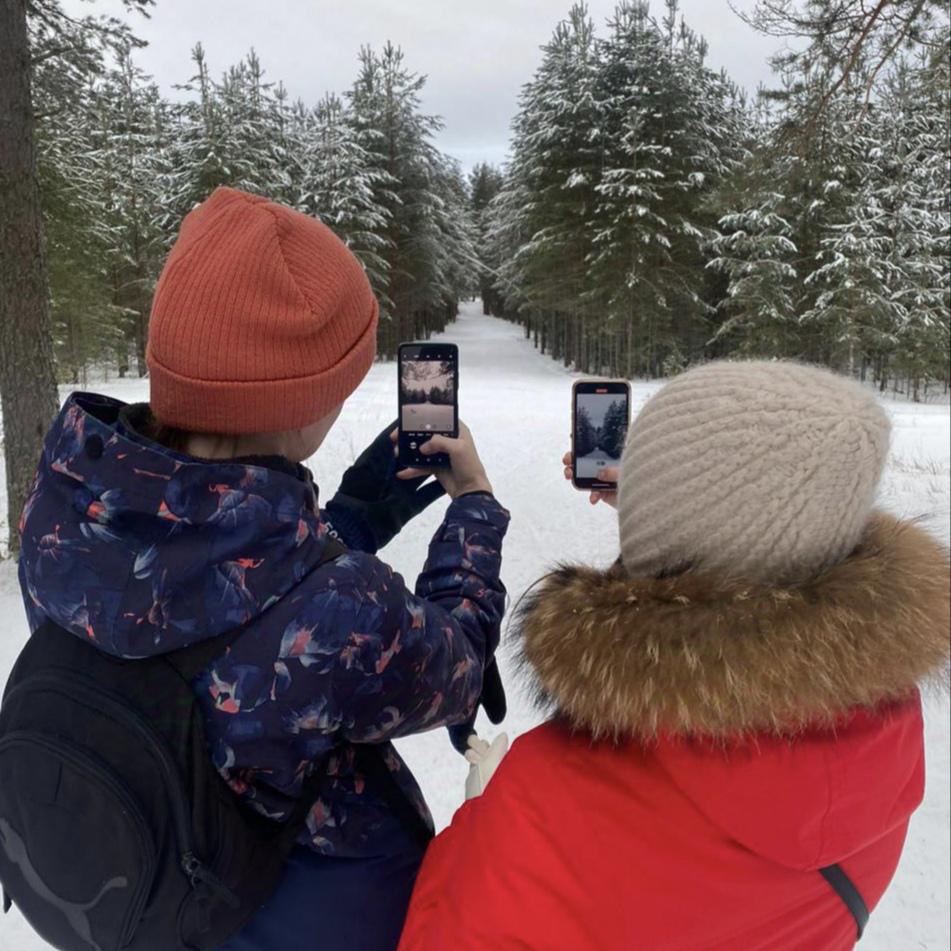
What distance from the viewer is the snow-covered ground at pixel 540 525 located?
3.10 metres

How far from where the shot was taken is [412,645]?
109 cm

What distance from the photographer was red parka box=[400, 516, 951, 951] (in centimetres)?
92

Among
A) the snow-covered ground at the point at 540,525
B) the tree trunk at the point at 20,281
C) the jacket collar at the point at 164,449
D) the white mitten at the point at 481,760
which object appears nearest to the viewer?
the jacket collar at the point at 164,449

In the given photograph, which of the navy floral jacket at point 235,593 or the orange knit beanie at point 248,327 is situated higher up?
the orange knit beanie at point 248,327

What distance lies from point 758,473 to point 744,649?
0.77 feet

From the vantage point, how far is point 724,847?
0.92 metres

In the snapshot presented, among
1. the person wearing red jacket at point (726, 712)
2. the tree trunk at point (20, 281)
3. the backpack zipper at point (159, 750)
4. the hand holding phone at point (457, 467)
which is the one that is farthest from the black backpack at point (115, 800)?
the tree trunk at point (20, 281)

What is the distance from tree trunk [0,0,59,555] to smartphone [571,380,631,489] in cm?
558

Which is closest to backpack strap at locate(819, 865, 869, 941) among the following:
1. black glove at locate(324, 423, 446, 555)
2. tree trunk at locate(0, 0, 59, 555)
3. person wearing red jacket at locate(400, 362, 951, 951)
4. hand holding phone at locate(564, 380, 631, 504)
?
person wearing red jacket at locate(400, 362, 951, 951)

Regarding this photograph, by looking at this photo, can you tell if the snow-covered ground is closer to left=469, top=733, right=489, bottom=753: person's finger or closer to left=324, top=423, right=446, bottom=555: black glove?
left=469, top=733, right=489, bottom=753: person's finger

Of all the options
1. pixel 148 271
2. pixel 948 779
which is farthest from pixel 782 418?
pixel 148 271

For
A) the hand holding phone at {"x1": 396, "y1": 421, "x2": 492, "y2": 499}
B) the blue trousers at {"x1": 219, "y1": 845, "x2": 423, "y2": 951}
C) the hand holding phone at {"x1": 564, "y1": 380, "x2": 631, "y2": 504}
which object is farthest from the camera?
the hand holding phone at {"x1": 564, "y1": 380, "x2": 631, "y2": 504}

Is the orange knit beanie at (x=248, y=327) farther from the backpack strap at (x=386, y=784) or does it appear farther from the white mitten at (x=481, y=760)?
the white mitten at (x=481, y=760)

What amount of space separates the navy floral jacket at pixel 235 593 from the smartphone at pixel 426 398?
0.66 m
